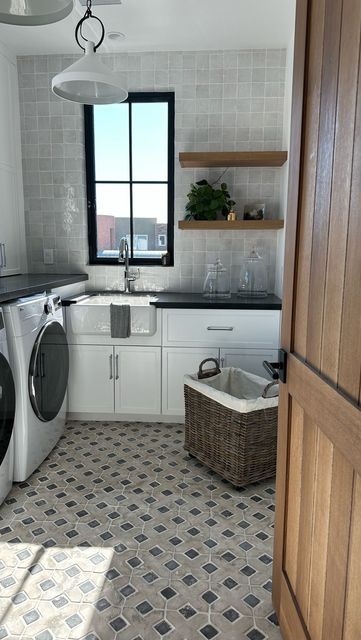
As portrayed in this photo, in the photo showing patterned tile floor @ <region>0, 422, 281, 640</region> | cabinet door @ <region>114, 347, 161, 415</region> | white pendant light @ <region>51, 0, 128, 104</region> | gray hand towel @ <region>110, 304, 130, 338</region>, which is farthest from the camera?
cabinet door @ <region>114, 347, 161, 415</region>

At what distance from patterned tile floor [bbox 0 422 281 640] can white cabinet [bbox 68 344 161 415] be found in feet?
1.41

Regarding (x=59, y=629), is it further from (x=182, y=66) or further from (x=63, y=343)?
(x=182, y=66)

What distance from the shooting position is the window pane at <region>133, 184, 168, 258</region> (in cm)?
332

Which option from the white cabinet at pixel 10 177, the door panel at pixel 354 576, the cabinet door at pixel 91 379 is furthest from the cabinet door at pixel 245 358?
the door panel at pixel 354 576

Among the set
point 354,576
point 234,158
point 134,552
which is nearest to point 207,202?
Result: point 234,158

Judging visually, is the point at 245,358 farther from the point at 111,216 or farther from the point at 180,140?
the point at 180,140

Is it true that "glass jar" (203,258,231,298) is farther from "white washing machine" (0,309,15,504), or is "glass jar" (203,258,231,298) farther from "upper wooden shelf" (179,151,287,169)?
"white washing machine" (0,309,15,504)

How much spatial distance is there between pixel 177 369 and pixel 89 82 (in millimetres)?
1724

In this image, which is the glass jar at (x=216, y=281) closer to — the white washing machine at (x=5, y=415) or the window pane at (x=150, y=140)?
the window pane at (x=150, y=140)

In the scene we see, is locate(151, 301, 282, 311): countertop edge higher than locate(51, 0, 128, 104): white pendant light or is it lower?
lower

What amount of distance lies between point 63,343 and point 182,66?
2.14 metres

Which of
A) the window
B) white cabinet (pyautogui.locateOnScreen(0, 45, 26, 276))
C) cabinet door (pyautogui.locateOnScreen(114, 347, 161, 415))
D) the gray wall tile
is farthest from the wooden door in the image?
white cabinet (pyautogui.locateOnScreen(0, 45, 26, 276))

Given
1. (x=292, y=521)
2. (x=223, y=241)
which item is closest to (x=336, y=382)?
(x=292, y=521)

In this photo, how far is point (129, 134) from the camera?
327cm
